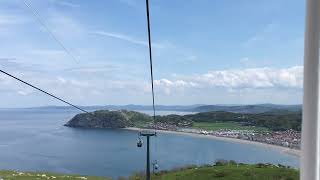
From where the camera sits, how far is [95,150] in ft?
193

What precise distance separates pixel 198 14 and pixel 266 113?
21486 mm

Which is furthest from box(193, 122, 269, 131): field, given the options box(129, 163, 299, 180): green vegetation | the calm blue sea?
box(129, 163, 299, 180): green vegetation

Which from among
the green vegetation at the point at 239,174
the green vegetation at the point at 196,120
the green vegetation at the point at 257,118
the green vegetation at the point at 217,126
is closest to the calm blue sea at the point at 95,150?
the green vegetation at the point at 196,120

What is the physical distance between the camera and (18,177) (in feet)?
98.4

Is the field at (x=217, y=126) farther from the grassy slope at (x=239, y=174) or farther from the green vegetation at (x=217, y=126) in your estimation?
the grassy slope at (x=239, y=174)

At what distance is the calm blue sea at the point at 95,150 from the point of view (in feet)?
161

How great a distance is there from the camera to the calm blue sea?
49.1 meters

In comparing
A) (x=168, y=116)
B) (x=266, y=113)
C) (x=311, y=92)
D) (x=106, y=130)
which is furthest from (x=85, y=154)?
(x=311, y=92)

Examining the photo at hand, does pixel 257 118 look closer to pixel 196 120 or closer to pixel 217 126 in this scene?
pixel 196 120

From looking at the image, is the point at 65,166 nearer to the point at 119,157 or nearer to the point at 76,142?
the point at 119,157

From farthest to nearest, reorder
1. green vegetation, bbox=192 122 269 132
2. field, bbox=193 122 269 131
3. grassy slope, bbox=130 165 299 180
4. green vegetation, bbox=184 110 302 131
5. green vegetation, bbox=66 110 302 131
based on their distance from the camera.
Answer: field, bbox=193 122 269 131 → green vegetation, bbox=192 122 269 132 → green vegetation, bbox=66 110 302 131 → green vegetation, bbox=184 110 302 131 → grassy slope, bbox=130 165 299 180

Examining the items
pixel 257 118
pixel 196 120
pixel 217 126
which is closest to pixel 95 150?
pixel 196 120

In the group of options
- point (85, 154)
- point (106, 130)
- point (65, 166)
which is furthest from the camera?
point (106, 130)

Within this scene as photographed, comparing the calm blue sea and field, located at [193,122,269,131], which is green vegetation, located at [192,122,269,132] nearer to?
field, located at [193,122,269,131]
